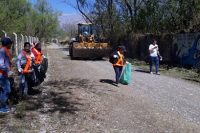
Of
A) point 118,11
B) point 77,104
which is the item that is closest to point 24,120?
point 77,104

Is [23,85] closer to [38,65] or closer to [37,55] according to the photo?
[38,65]

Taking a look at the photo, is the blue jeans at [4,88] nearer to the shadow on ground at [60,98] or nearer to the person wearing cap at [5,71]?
the person wearing cap at [5,71]

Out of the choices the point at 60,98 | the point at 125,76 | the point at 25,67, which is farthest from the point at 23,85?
the point at 125,76

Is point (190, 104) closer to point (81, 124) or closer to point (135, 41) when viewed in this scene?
point (81, 124)

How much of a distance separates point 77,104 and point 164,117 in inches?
86.2

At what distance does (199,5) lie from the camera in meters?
27.8

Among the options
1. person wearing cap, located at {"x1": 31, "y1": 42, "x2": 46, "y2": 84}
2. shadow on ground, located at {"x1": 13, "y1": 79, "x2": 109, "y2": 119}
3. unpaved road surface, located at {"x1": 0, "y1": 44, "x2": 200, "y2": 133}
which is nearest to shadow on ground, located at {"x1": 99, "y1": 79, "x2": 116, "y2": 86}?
unpaved road surface, located at {"x1": 0, "y1": 44, "x2": 200, "y2": 133}

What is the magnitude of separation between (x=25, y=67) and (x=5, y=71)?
1.50m

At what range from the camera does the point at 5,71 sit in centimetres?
977

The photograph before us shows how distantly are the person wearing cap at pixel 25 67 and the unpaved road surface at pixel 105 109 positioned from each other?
343 millimetres

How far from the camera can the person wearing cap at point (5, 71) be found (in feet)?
32.0

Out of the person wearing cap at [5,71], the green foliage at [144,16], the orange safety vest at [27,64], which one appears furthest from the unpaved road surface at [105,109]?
the green foliage at [144,16]

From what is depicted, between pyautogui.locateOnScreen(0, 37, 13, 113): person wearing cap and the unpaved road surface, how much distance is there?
34 cm

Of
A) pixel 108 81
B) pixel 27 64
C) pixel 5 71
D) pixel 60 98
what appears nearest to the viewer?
pixel 5 71
